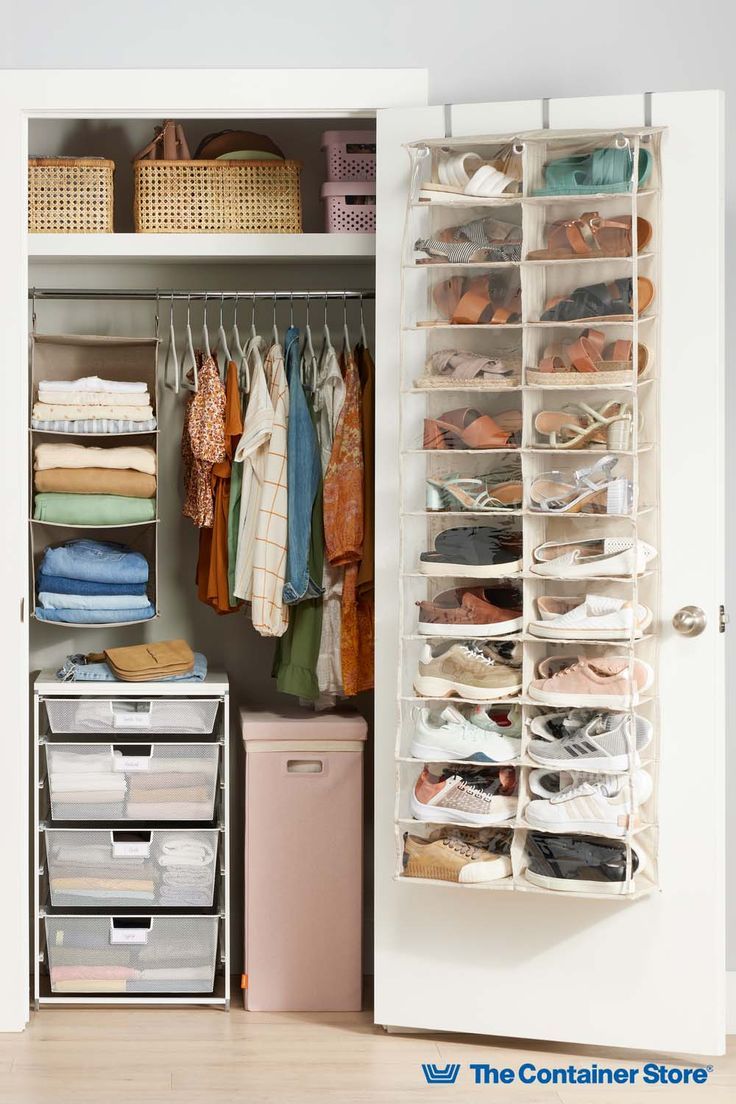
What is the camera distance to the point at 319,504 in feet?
9.39

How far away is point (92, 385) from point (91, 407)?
58 mm

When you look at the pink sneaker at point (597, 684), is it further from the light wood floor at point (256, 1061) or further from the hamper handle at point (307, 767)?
the light wood floor at point (256, 1061)

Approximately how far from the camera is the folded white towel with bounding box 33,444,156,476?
9.33 feet

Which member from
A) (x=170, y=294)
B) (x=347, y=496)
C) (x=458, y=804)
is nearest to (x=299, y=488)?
(x=347, y=496)

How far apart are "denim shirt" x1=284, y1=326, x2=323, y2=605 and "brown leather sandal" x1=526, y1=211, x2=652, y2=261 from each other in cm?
73

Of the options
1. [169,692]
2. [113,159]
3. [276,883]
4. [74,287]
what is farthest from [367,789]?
[113,159]

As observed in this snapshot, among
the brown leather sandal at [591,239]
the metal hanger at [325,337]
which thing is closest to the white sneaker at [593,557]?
the brown leather sandal at [591,239]

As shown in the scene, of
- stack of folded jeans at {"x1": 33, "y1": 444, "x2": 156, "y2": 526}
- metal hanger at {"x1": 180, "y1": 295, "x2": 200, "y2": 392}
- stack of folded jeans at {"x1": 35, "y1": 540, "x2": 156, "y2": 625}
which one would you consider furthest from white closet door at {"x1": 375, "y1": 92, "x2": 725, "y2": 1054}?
stack of folded jeans at {"x1": 35, "y1": 540, "x2": 156, "y2": 625}

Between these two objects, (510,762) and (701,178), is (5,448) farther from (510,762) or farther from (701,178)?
(701,178)

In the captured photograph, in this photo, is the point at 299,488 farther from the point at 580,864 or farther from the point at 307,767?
the point at 580,864

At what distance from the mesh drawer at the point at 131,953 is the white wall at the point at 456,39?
2.15 metres

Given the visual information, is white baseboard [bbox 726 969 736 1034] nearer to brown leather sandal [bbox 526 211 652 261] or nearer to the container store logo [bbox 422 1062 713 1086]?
the container store logo [bbox 422 1062 713 1086]

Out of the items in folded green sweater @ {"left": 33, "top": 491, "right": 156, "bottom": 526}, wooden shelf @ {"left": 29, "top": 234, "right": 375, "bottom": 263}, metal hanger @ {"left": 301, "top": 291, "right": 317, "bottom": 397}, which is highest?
wooden shelf @ {"left": 29, "top": 234, "right": 375, "bottom": 263}

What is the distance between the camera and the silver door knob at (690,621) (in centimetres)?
242
